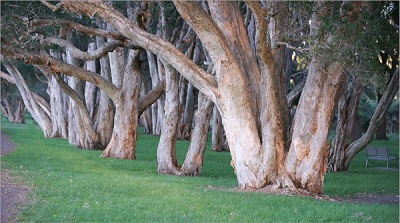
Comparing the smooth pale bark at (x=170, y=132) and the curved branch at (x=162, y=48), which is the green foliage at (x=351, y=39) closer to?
the curved branch at (x=162, y=48)

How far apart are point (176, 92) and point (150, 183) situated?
493 centimetres

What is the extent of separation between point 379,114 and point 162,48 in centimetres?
904

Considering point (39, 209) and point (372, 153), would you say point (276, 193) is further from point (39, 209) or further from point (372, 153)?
point (372, 153)

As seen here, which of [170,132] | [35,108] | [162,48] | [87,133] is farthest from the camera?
[35,108]

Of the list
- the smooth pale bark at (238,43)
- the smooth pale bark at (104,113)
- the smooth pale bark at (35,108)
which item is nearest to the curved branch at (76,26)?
the smooth pale bark at (238,43)

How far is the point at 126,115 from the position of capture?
74.3 feet

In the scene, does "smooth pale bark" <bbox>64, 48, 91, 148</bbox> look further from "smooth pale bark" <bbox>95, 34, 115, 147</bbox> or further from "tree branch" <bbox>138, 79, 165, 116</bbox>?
"tree branch" <bbox>138, 79, 165, 116</bbox>

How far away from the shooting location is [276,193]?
12.9 metres

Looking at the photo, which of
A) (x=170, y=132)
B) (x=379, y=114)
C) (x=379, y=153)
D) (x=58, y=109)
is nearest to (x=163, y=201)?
(x=170, y=132)

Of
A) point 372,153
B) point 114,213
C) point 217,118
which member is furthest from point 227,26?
point 217,118

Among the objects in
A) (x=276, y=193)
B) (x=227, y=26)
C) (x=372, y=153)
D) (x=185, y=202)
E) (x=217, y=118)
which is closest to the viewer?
(x=185, y=202)

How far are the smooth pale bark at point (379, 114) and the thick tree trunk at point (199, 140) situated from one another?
5.31 meters

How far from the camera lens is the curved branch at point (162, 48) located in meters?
13.5

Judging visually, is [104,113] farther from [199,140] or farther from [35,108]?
[199,140]
